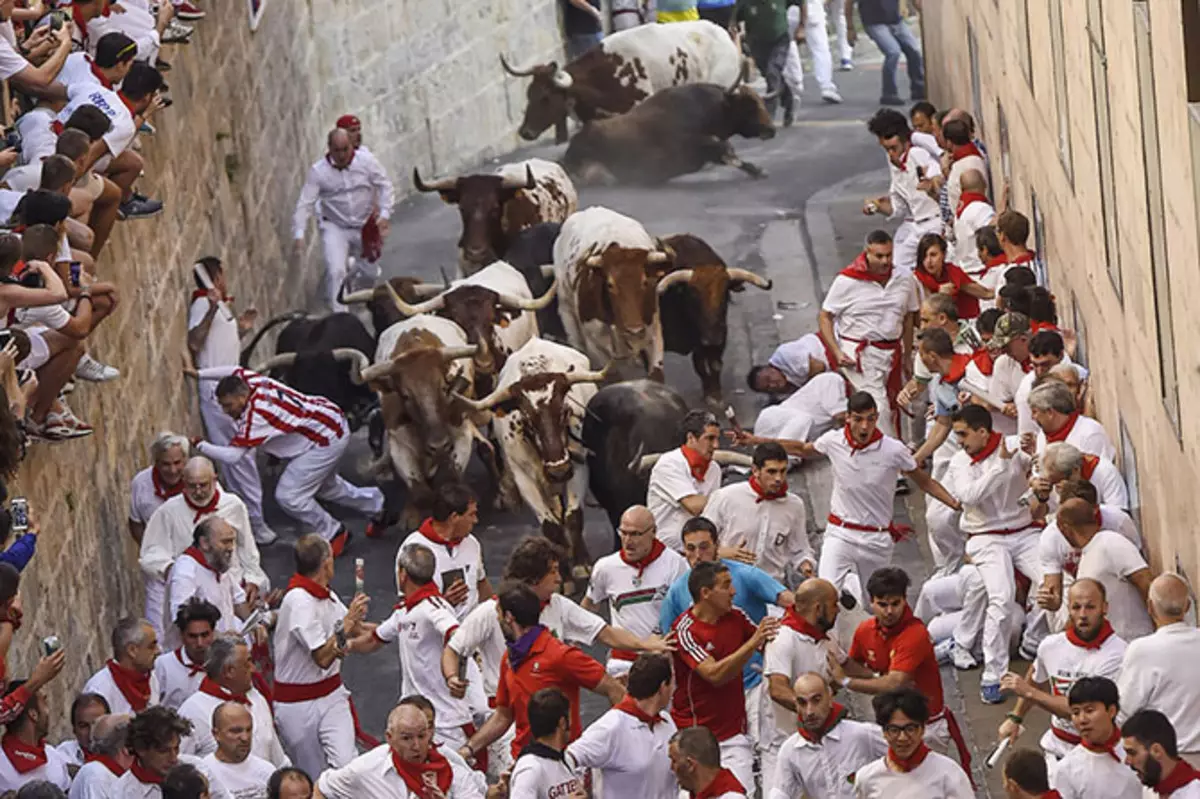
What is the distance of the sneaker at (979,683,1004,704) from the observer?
1438cm

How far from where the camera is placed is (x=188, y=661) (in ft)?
42.9

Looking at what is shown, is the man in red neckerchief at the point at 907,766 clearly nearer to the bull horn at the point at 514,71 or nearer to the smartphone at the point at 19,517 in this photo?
the smartphone at the point at 19,517

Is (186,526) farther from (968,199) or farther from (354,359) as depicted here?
(968,199)

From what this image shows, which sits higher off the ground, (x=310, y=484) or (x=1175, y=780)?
(x=1175, y=780)

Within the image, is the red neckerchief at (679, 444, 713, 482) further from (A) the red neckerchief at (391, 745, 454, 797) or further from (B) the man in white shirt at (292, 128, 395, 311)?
(B) the man in white shirt at (292, 128, 395, 311)

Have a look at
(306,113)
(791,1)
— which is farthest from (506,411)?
(791,1)

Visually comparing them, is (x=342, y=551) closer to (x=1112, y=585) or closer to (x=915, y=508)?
(x=915, y=508)

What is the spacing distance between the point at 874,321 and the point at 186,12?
532 cm

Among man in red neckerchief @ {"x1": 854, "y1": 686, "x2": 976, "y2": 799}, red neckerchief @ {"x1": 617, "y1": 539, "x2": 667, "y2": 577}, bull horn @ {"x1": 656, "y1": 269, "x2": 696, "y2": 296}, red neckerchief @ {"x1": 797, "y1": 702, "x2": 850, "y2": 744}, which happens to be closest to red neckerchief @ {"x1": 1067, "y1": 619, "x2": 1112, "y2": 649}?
red neckerchief @ {"x1": 797, "y1": 702, "x2": 850, "y2": 744}

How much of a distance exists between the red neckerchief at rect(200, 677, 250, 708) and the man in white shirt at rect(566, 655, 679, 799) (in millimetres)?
1840

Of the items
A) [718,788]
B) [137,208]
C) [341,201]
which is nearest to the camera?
[718,788]

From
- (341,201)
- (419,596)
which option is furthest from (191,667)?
(341,201)

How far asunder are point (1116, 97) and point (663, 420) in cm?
414

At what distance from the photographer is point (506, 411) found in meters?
17.3
